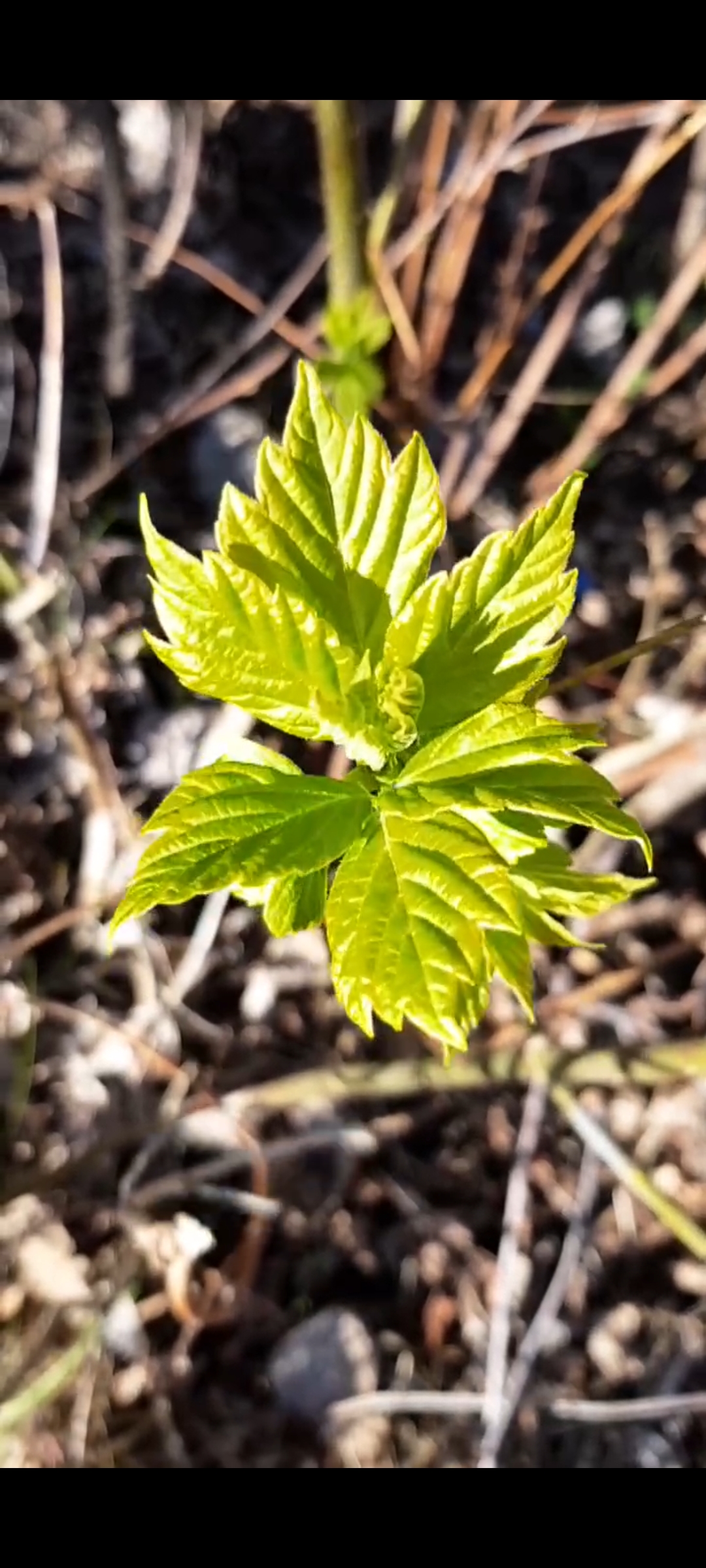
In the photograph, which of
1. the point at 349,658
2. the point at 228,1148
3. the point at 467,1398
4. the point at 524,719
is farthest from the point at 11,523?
the point at 467,1398

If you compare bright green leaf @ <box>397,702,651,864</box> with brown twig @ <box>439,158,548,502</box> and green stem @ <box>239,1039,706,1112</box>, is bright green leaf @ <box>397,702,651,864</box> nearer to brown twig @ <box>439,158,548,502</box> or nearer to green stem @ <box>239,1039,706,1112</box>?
green stem @ <box>239,1039,706,1112</box>

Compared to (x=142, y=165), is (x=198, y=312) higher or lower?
lower

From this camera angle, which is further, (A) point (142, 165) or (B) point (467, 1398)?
(A) point (142, 165)

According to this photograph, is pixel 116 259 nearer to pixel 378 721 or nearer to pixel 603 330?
pixel 603 330

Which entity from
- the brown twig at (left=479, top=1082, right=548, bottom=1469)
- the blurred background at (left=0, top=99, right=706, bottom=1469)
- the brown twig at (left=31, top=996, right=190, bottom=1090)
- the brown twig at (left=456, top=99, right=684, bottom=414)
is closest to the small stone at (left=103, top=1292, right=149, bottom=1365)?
the blurred background at (left=0, top=99, right=706, bottom=1469)

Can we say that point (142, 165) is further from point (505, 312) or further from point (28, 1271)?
point (28, 1271)

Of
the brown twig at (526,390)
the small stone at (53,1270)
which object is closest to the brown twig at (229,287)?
the brown twig at (526,390)

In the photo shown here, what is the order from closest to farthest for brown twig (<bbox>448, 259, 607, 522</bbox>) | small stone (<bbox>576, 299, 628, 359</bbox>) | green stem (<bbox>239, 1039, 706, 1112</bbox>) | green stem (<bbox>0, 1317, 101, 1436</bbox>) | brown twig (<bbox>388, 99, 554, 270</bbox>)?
green stem (<bbox>239, 1039, 706, 1112</bbox>) → green stem (<bbox>0, 1317, 101, 1436</bbox>) → brown twig (<bbox>388, 99, 554, 270</bbox>) → brown twig (<bbox>448, 259, 607, 522</bbox>) → small stone (<bbox>576, 299, 628, 359</bbox>)
